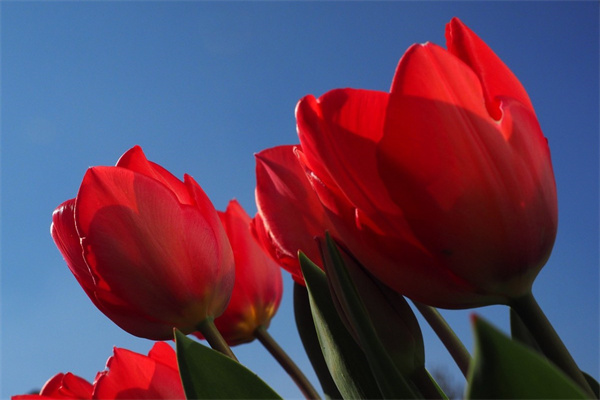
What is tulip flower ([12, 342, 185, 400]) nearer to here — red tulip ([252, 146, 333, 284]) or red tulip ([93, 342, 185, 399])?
red tulip ([93, 342, 185, 399])

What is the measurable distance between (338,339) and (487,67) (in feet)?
0.52

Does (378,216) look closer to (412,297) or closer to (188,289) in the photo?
(412,297)

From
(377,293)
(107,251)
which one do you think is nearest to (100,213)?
(107,251)

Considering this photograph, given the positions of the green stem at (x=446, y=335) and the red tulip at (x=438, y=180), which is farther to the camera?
the green stem at (x=446, y=335)

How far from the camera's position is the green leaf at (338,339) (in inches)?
13.9

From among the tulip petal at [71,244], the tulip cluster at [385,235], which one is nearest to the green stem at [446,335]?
the tulip cluster at [385,235]

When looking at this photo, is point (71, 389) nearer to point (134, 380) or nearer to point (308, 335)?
point (134, 380)

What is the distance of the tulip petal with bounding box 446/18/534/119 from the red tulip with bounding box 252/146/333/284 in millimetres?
103

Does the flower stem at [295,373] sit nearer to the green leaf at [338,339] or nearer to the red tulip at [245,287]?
the red tulip at [245,287]

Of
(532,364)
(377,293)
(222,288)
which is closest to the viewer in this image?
(532,364)

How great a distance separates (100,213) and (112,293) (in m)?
0.05

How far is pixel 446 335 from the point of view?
1.36 feet

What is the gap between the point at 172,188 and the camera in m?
0.45

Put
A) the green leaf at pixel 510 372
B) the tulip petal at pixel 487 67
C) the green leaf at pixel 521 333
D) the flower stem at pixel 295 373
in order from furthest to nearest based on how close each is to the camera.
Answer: the flower stem at pixel 295 373 → the green leaf at pixel 521 333 → the tulip petal at pixel 487 67 → the green leaf at pixel 510 372
